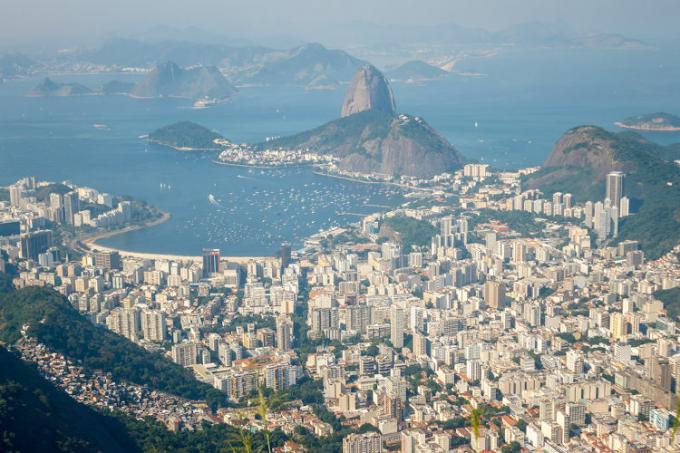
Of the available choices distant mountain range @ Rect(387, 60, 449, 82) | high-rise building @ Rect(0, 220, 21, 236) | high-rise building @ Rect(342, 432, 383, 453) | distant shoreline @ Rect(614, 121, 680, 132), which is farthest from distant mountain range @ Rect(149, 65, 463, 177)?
distant mountain range @ Rect(387, 60, 449, 82)

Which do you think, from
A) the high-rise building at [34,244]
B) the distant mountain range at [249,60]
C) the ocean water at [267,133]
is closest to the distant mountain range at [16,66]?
the ocean water at [267,133]

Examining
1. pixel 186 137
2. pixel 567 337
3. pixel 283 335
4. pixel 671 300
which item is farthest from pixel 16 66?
pixel 567 337

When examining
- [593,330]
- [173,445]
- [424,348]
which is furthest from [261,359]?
[593,330]

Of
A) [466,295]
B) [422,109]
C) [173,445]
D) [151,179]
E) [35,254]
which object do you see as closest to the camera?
[173,445]

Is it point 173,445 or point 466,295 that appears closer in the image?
point 173,445

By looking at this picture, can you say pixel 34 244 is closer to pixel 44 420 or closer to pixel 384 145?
pixel 44 420

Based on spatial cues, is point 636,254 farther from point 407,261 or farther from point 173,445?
point 173,445

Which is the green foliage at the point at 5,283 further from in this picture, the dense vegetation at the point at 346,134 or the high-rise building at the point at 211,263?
the dense vegetation at the point at 346,134
